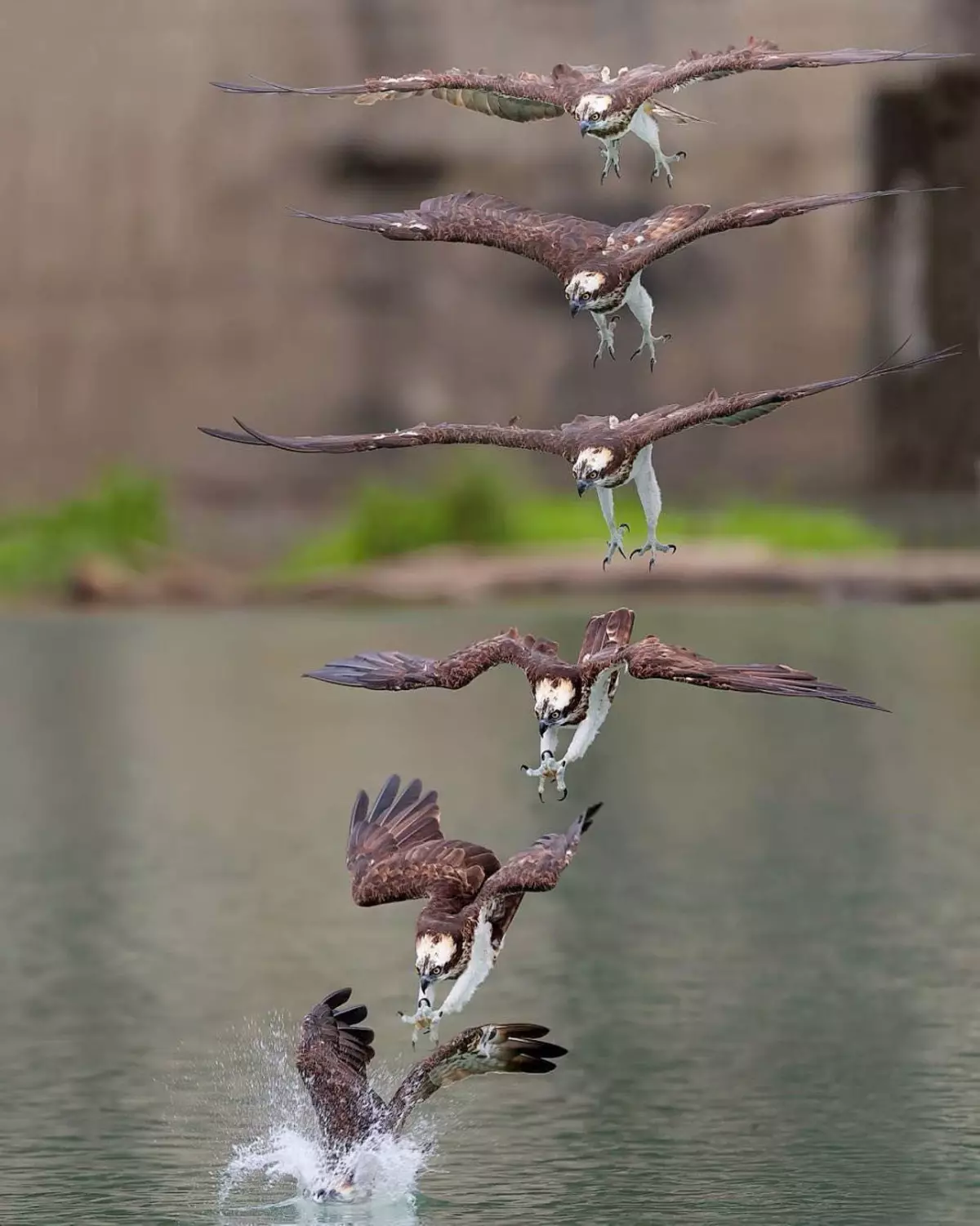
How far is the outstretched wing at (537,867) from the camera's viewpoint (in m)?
11.0

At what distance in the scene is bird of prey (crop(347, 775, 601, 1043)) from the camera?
11.1 metres

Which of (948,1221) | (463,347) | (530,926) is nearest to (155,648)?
(463,347)

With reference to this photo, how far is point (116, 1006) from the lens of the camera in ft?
67.1

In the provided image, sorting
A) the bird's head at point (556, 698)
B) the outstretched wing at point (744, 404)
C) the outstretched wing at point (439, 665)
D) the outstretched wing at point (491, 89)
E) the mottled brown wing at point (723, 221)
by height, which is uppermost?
the outstretched wing at point (491, 89)

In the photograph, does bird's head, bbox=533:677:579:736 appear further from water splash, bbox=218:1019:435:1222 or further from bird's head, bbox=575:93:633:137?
water splash, bbox=218:1019:435:1222

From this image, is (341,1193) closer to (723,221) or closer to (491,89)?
(491,89)

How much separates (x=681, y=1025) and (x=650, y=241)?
965 centimetres

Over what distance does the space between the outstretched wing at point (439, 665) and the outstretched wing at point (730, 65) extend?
2124mm

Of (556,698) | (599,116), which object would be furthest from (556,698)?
(599,116)

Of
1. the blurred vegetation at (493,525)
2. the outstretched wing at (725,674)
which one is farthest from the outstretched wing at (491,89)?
the blurred vegetation at (493,525)

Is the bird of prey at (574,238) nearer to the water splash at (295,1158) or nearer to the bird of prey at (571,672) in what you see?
the bird of prey at (571,672)

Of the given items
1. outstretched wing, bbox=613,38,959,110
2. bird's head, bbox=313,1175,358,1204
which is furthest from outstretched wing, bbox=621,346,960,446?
bird's head, bbox=313,1175,358,1204

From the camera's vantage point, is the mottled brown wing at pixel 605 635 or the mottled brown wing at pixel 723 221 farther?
the mottled brown wing at pixel 605 635

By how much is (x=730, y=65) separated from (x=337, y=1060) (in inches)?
201
